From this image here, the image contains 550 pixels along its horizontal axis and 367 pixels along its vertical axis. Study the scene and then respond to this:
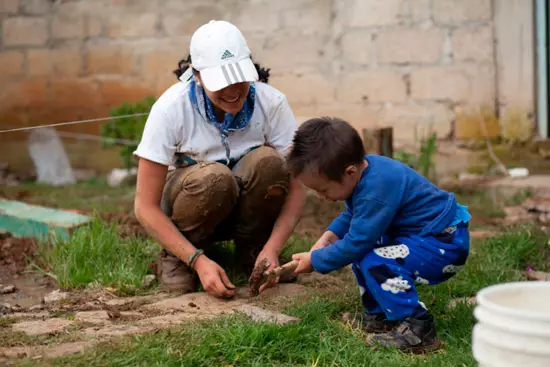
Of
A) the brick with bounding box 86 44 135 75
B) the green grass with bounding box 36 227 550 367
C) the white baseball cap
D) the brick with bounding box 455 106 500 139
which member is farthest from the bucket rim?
the brick with bounding box 86 44 135 75

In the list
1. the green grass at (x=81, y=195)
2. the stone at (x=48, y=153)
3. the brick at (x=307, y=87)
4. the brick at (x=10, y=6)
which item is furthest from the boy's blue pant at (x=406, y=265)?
the brick at (x=10, y=6)

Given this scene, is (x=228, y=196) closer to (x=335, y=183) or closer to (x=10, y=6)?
(x=335, y=183)

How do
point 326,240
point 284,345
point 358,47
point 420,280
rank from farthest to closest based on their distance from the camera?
point 358,47
point 326,240
point 420,280
point 284,345

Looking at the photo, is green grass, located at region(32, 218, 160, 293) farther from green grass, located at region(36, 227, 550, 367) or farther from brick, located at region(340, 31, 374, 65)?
brick, located at region(340, 31, 374, 65)

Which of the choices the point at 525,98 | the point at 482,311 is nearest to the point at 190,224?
the point at 482,311

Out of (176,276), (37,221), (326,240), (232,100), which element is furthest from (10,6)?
(326,240)

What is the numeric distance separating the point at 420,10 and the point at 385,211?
4.16 m

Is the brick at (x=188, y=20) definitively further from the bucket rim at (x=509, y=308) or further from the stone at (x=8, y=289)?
the bucket rim at (x=509, y=308)

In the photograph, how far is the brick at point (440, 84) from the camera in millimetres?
6742

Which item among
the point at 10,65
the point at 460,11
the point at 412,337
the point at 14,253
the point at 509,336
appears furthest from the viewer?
the point at 10,65

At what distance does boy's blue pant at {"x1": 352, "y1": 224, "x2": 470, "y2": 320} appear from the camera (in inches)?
118

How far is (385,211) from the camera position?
9.67 feet

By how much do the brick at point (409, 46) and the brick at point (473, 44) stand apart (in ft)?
0.45

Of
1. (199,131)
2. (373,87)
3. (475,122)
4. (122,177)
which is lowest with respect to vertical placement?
(122,177)
